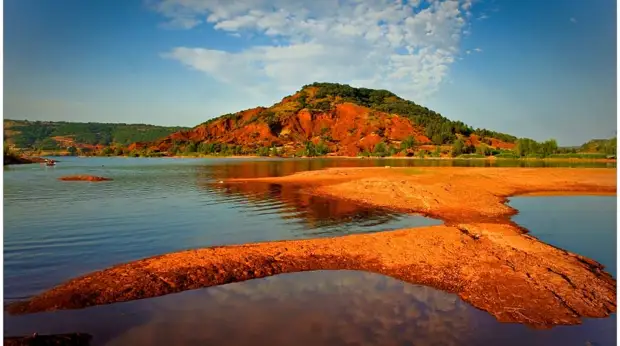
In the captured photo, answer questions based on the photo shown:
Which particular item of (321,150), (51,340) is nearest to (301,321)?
(51,340)

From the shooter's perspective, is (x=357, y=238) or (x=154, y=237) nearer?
(x=357, y=238)

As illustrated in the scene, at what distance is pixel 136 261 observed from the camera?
13.5m

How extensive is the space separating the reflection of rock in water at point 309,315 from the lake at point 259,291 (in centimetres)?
3

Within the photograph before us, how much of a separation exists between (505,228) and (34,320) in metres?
18.3

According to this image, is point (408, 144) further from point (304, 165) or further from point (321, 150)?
point (304, 165)

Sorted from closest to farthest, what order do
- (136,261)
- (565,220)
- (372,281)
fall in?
(372,281)
(136,261)
(565,220)

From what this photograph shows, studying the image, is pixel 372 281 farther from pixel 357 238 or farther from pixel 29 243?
pixel 29 243

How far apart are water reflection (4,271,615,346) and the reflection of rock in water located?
0.02 meters

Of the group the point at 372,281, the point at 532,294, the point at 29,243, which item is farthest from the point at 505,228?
the point at 29,243

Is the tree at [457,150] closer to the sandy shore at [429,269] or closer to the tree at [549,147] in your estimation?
the tree at [549,147]

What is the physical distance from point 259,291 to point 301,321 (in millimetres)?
2133

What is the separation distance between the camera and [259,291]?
10875mm

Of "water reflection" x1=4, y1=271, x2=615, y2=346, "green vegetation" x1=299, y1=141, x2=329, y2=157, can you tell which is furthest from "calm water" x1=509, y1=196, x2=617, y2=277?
"green vegetation" x1=299, y1=141, x2=329, y2=157

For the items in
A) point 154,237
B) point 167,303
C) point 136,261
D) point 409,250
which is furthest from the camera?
point 154,237
